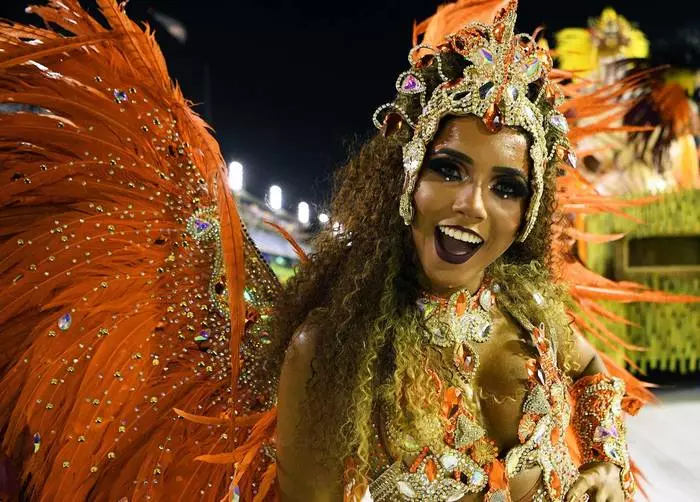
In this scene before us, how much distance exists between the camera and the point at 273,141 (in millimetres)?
2340

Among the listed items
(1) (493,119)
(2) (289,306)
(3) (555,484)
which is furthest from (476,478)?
(1) (493,119)

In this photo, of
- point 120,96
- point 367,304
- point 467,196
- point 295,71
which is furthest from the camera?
point 295,71

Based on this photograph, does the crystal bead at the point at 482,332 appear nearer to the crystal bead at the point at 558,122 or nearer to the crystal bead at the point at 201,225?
the crystal bead at the point at 558,122

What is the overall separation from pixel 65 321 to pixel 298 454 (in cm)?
48

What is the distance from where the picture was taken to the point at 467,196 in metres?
0.73

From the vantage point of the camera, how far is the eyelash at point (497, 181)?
0.75 m

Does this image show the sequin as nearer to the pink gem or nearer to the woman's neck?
the woman's neck

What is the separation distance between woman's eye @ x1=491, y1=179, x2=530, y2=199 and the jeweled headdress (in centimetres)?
2

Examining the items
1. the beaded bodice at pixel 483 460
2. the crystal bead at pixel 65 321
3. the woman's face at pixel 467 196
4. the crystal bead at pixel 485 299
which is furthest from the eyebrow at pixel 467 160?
the crystal bead at pixel 65 321

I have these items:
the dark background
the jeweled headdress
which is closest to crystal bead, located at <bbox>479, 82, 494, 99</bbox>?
the jeweled headdress

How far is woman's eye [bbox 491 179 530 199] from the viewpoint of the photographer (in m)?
0.76

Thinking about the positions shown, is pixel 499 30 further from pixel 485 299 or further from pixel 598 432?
pixel 598 432

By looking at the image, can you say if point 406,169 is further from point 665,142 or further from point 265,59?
point 665,142

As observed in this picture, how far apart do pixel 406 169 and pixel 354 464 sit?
444 millimetres
